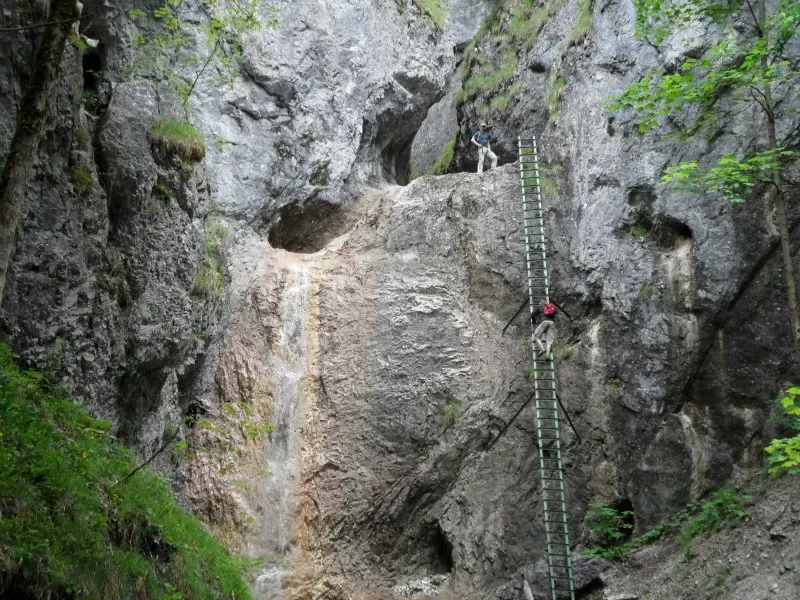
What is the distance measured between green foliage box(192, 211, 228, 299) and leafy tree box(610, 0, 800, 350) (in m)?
6.99

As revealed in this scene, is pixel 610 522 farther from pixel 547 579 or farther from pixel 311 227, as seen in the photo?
pixel 311 227

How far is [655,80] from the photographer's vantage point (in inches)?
611

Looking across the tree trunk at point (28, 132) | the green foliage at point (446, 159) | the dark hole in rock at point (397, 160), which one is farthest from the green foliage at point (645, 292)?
the tree trunk at point (28, 132)

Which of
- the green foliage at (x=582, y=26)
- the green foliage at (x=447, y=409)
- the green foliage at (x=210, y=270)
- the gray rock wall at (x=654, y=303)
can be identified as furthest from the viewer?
the green foliage at (x=582, y=26)

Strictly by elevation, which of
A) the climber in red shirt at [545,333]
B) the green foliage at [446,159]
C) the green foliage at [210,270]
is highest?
the green foliage at [446,159]

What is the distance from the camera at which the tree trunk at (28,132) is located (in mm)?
5875

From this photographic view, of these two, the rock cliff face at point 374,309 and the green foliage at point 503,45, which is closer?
the rock cliff face at point 374,309

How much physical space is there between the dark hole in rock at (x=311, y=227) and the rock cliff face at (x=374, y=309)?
0.17 feet

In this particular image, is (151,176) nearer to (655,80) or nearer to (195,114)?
(195,114)

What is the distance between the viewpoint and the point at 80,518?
6340 millimetres

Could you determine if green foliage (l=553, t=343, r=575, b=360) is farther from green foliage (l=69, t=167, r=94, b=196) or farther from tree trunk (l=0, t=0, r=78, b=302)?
tree trunk (l=0, t=0, r=78, b=302)

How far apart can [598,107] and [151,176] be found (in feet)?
32.7

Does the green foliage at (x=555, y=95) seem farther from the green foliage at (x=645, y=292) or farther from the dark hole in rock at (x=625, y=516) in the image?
the dark hole in rock at (x=625, y=516)

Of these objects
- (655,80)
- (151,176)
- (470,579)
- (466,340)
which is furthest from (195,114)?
(470,579)
